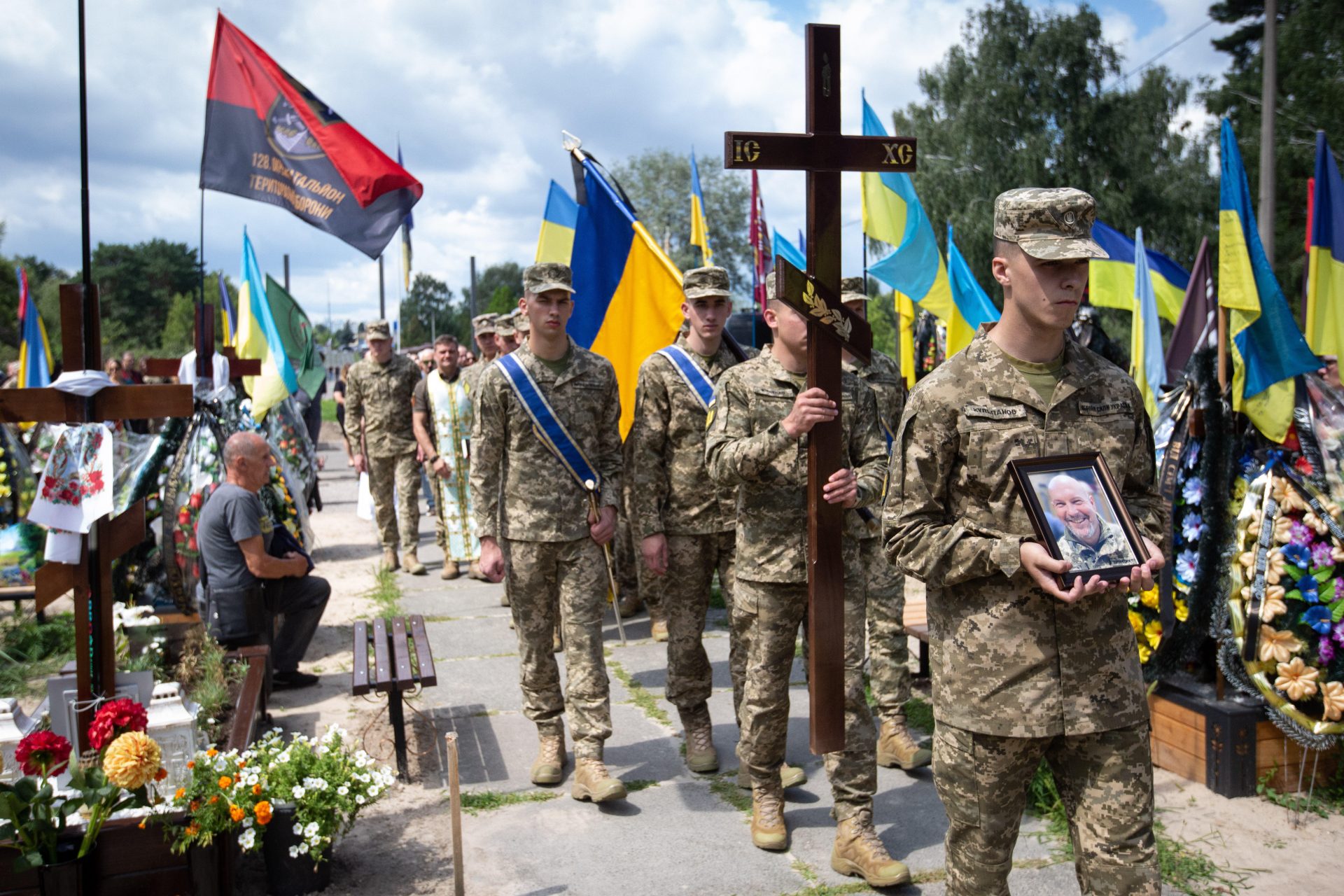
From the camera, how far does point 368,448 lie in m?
10.4

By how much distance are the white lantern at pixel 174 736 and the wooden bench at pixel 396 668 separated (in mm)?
779

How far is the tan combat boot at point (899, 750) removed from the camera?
17.0 feet

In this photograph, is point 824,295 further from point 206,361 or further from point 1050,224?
point 206,361

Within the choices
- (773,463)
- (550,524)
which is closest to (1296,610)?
(773,463)

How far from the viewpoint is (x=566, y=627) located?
16.5 feet

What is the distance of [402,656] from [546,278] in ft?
6.65

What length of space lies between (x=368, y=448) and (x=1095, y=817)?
28.4 feet

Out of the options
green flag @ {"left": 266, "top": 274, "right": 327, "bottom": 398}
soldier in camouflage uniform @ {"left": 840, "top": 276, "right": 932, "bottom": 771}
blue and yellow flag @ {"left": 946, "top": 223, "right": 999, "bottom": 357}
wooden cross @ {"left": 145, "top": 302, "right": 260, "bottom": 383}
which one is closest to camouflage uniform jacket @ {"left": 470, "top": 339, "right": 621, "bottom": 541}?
soldier in camouflage uniform @ {"left": 840, "top": 276, "right": 932, "bottom": 771}

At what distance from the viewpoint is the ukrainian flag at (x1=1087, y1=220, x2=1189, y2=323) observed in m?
8.77

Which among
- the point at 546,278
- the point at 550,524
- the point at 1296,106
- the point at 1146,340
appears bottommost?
the point at 550,524

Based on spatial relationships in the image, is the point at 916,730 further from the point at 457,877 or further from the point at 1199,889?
the point at 457,877

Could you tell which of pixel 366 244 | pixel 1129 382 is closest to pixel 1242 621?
pixel 1129 382

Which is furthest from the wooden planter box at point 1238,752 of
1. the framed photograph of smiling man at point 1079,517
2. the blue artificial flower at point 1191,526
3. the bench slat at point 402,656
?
the bench slat at point 402,656

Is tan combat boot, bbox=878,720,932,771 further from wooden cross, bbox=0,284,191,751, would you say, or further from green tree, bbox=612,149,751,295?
green tree, bbox=612,149,751,295
